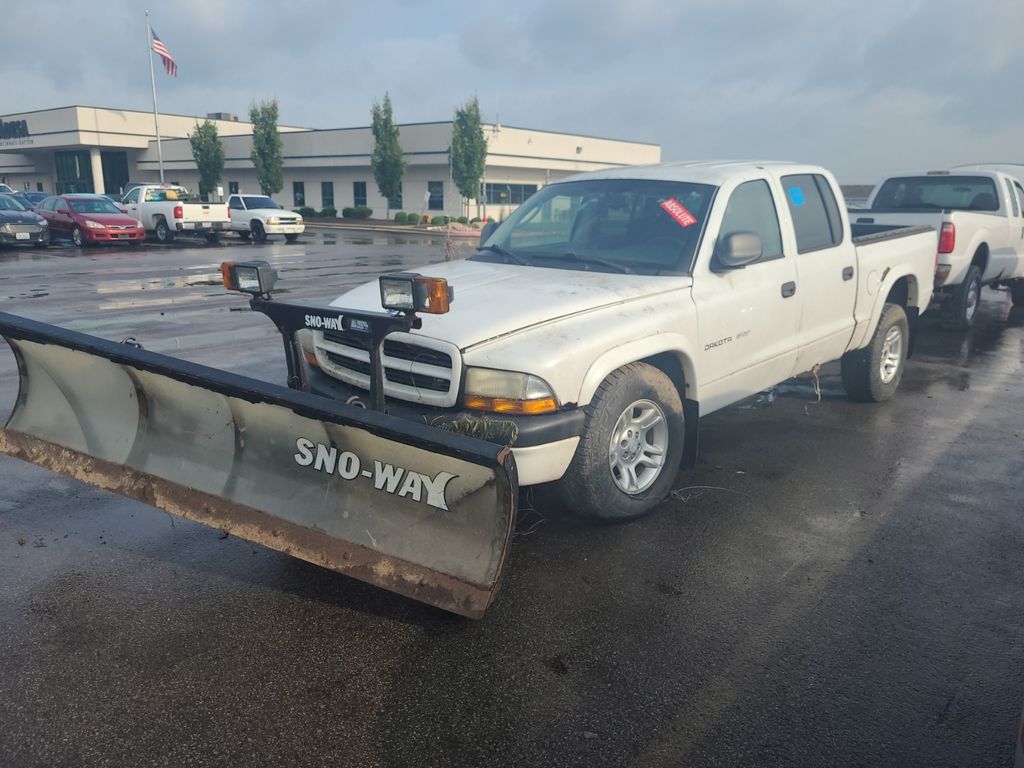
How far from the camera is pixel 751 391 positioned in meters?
5.31

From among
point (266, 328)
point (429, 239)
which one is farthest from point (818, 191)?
point (429, 239)

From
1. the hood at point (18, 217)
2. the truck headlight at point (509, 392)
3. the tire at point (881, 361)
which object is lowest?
the tire at point (881, 361)

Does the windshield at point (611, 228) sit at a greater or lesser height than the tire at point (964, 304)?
greater

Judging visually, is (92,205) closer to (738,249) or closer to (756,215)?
(756,215)

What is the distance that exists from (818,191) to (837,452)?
6.49 ft

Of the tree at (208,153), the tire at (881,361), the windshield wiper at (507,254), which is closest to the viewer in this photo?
the windshield wiper at (507,254)

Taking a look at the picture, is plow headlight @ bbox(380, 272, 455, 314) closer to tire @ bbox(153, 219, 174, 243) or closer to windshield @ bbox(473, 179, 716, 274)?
windshield @ bbox(473, 179, 716, 274)

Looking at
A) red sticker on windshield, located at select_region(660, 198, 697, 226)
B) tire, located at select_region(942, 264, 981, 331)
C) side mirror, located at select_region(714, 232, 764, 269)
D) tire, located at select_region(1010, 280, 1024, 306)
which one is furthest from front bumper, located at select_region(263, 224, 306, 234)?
side mirror, located at select_region(714, 232, 764, 269)

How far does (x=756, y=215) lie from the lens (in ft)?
17.6

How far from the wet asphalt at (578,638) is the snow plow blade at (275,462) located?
376mm

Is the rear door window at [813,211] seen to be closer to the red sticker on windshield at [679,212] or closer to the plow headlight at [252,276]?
the red sticker on windshield at [679,212]

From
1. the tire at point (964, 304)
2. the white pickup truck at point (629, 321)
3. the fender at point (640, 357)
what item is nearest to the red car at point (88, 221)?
the white pickup truck at point (629, 321)

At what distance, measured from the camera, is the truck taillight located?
29.8ft

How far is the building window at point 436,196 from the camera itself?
155 feet
